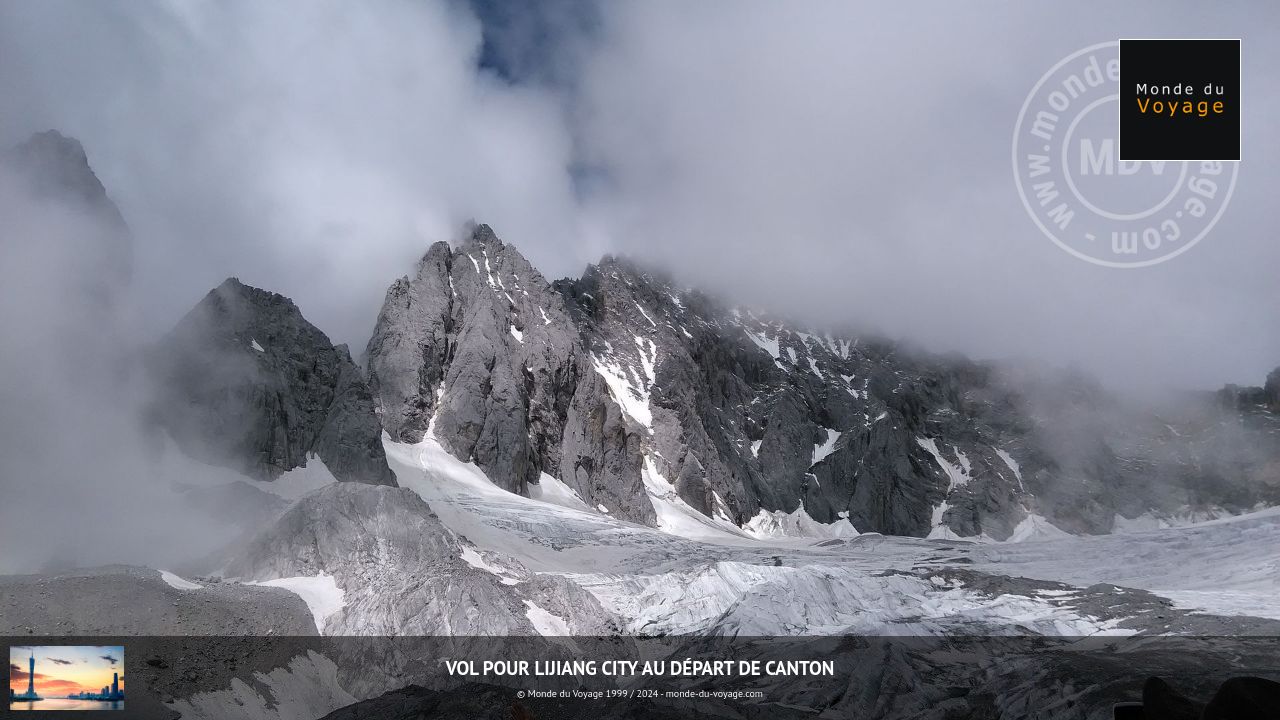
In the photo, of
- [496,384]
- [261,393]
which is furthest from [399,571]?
[496,384]

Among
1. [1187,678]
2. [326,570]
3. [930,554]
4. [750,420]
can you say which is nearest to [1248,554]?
[930,554]

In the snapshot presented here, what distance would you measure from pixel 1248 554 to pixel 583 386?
94700 millimetres

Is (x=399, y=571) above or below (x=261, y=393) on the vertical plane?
below

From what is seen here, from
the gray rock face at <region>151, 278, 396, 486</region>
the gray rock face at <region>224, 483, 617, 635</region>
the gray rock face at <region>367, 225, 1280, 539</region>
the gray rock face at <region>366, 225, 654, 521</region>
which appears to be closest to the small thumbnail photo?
the gray rock face at <region>224, 483, 617, 635</region>

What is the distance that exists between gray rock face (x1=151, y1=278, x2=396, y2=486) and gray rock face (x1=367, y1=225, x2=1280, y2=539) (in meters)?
18.3

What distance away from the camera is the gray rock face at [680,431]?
127188 millimetres

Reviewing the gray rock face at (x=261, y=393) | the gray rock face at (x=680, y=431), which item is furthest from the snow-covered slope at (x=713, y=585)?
the gray rock face at (x=680, y=431)

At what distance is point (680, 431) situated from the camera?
158750 millimetres

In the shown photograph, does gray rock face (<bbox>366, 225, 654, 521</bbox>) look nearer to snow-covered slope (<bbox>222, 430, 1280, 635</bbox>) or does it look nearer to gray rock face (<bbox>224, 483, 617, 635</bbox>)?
snow-covered slope (<bbox>222, 430, 1280, 635</bbox>)

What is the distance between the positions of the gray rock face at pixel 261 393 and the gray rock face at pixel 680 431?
60.0 ft

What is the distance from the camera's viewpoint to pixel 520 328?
142000mm

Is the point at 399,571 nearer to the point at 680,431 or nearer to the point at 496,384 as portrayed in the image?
the point at 496,384

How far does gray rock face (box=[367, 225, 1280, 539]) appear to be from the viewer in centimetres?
12719

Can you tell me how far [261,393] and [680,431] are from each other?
275 feet
